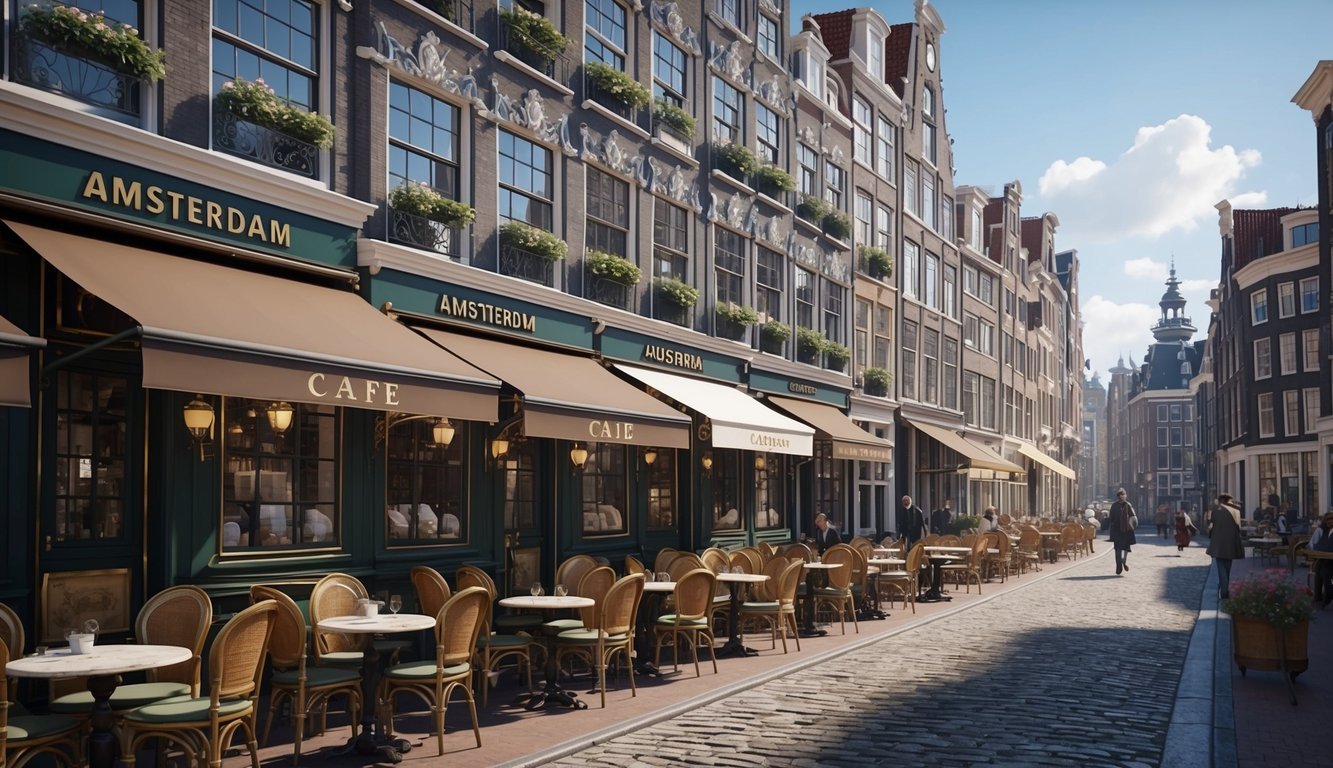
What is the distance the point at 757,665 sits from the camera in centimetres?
1297

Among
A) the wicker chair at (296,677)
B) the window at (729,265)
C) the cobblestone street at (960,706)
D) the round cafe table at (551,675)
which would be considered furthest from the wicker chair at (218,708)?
the window at (729,265)

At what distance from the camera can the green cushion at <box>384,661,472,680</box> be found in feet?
28.7

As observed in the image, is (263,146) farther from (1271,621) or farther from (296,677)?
(1271,621)

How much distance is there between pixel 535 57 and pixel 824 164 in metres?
12.9

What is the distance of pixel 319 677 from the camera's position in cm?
877

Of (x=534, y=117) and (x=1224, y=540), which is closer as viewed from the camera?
(x=534, y=117)

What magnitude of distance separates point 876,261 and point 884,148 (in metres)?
4.15

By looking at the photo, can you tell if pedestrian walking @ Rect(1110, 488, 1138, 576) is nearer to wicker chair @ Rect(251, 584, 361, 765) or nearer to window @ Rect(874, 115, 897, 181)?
window @ Rect(874, 115, 897, 181)

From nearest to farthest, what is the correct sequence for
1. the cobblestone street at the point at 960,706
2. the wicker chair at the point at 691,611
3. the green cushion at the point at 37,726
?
1. the green cushion at the point at 37,726
2. the cobblestone street at the point at 960,706
3. the wicker chair at the point at 691,611

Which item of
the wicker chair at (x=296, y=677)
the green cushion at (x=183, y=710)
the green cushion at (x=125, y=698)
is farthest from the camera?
the wicker chair at (x=296, y=677)

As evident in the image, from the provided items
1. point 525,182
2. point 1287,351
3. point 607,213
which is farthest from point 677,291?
point 1287,351

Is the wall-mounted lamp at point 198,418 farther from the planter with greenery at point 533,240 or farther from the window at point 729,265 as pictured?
the window at point 729,265

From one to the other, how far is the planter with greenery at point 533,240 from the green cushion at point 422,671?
7.21 metres

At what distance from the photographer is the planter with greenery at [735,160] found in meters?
21.6
